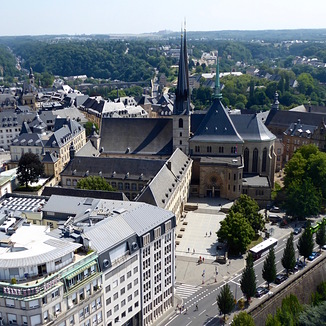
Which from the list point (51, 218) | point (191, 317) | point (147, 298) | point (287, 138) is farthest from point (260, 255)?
point (287, 138)

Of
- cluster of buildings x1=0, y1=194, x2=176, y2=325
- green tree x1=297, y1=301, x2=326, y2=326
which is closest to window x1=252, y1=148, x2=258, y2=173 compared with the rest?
cluster of buildings x1=0, y1=194, x2=176, y2=325

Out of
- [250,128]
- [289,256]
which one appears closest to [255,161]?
[250,128]

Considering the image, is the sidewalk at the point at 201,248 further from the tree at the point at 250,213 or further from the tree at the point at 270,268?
the tree at the point at 250,213

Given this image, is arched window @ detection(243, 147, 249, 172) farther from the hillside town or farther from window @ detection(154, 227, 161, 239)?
window @ detection(154, 227, 161, 239)

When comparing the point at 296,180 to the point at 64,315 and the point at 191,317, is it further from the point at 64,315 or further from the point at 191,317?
the point at 64,315

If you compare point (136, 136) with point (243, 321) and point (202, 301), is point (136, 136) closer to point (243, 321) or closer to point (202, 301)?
point (202, 301)

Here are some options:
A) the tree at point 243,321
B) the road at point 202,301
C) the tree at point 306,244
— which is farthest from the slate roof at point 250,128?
the tree at point 243,321
